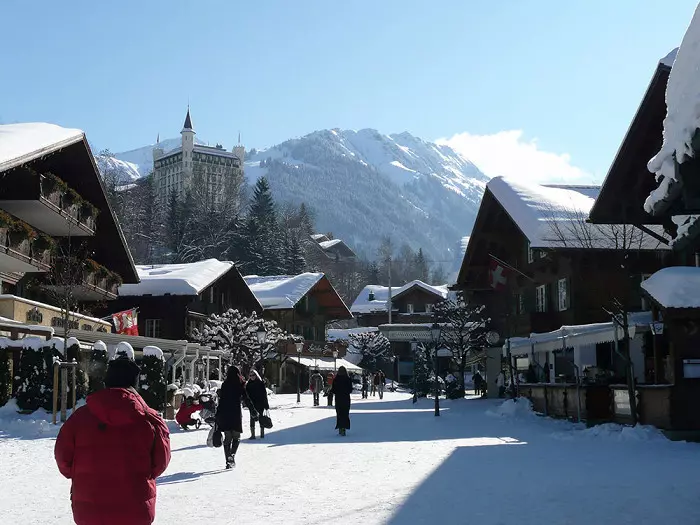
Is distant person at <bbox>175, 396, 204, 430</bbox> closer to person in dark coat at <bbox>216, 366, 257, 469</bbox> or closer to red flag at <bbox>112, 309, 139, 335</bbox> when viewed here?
person in dark coat at <bbox>216, 366, 257, 469</bbox>

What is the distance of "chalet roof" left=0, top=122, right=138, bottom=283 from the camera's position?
23500mm

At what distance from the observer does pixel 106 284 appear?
112 feet

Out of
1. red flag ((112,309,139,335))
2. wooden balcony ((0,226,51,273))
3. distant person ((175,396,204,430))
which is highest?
wooden balcony ((0,226,51,273))

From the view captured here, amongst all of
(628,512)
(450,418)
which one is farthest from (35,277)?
(628,512)

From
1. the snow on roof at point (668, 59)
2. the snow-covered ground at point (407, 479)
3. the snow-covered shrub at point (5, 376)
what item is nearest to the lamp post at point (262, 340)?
the snow-covered shrub at point (5, 376)

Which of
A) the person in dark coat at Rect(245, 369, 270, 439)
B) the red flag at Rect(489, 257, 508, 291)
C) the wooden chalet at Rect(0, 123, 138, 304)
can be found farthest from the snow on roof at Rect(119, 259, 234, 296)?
the person in dark coat at Rect(245, 369, 270, 439)

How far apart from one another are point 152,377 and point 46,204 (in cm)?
732

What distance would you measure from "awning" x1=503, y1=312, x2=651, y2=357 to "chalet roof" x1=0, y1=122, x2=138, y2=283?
604 inches

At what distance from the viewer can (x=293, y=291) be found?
6334 centimetres

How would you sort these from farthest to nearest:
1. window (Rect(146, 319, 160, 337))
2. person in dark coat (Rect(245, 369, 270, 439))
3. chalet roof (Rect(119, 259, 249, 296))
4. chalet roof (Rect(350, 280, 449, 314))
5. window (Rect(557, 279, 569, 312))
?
1. chalet roof (Rect(350, 280, 449, 314))
2. window (Rect(146, 319, 160, 337))
3. chalet roof (Rect(119, 259, 249, 296))
4. window (Rect(557, 279, 569, 312))
5. person in dark coat (Rect(245, 369, 270, 439))

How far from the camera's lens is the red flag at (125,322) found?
34438 mm

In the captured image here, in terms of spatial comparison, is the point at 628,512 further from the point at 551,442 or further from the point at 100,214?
the point at 100,214

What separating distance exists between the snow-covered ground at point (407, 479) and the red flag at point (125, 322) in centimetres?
1473

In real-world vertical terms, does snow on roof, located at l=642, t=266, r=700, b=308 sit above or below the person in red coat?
above
